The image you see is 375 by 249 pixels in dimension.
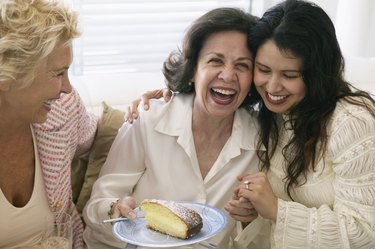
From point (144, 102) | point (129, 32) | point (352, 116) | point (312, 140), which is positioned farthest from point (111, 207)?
point (129, 32)

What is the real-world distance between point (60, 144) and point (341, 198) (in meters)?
0.86

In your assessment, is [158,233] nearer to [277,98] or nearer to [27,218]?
[27,218]

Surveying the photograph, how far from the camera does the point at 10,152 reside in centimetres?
170

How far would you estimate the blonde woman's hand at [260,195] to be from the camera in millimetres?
1674

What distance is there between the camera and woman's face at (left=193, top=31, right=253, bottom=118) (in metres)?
1.81

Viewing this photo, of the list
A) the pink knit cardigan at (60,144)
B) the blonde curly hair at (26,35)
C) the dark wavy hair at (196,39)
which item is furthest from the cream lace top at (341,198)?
the blonde curly hair at (26,35)

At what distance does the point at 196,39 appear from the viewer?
187cm

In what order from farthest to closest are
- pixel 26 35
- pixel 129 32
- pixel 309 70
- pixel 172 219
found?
1. pixel 129 32
2. pixel 309 70
3. pixel 172 219
4. pixel 26 35

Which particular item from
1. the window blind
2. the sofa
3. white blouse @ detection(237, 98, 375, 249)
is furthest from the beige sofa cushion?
the window blind

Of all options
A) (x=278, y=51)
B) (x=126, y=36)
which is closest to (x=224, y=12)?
(x=278, y=51)

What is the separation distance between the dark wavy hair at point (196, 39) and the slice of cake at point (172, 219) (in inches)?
19.7

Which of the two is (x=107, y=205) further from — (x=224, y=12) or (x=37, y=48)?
(x=224, y=12)

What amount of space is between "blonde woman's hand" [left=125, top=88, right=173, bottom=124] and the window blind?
1301 millimetres

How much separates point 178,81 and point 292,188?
536 millimetres
